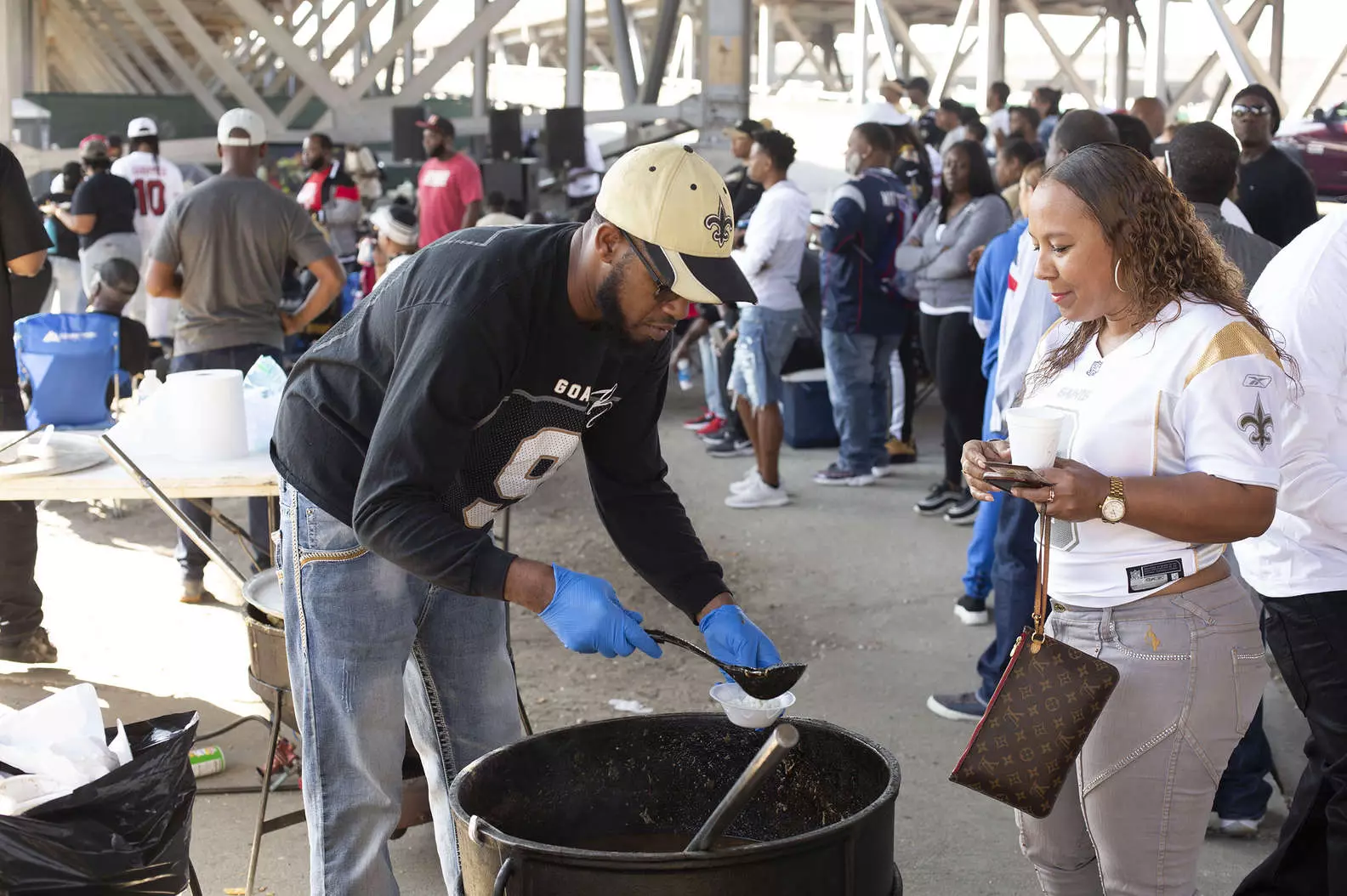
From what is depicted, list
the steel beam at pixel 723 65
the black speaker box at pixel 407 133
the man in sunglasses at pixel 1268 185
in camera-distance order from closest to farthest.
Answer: the man in sunglasses at pixel 1268 185
the steel beam at pixel 723 65
the black speaker box at pixel 407 133

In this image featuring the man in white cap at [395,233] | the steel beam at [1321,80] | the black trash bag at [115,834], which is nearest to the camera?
the black trash bag at [115,834]

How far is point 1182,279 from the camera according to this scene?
7.59 ft

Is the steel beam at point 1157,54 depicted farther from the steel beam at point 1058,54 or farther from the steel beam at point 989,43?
A: the steel beam at point 989,43

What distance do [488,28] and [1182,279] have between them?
15.9 m

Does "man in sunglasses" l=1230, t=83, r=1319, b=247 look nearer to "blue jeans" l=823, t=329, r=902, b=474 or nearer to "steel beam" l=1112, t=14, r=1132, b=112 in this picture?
"blue jeans" l=823, t=329, r=902, b=474

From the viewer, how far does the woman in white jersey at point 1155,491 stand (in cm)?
219

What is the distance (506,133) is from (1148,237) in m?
12.6

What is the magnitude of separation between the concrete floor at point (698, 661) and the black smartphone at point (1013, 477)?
182 centimetres

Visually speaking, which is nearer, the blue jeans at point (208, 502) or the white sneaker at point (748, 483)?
the blue jeans at point (208, 502)

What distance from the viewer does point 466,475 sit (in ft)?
8.23

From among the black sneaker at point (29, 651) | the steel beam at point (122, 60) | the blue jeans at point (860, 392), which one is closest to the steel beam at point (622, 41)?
the blue jeans at point (860, 392)

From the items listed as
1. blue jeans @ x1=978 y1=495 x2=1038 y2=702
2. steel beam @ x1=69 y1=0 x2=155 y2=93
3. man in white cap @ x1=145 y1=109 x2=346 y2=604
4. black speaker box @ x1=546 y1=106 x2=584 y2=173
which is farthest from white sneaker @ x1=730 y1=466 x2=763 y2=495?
steel beam @ x1=69 y1=0 x2=155 y2=93

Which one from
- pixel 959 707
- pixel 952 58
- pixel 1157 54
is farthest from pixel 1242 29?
pixel 959 707

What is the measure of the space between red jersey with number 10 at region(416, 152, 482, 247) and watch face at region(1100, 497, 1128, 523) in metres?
8.43
